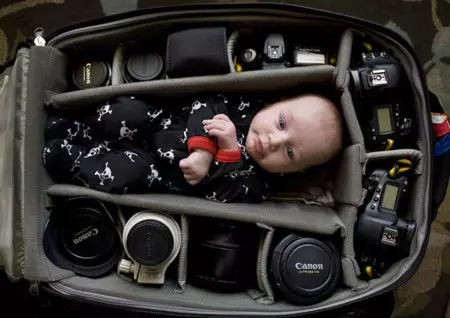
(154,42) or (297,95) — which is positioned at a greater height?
(154,42)

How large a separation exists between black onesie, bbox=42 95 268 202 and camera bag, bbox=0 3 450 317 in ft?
0.11

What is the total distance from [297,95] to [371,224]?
0.38m

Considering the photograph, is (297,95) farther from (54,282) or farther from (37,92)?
(54,282)

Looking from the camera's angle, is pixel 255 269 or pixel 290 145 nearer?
pixel 290 145

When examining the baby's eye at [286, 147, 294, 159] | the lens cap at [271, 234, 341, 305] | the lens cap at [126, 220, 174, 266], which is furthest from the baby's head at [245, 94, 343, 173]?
the lens cap at [126, 220, 174, 266]

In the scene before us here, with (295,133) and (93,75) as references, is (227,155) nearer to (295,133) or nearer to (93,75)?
(295,133)

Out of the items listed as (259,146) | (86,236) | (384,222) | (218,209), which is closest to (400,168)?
(384,222)

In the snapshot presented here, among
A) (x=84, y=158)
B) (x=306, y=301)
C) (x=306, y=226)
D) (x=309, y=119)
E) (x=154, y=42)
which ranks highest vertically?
(x=154, y=42)

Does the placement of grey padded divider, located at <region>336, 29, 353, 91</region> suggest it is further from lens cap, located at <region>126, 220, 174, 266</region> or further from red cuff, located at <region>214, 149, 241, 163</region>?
lens cap, located at <region>126, 220, 174, 266</region>

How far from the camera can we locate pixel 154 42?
4.54ft

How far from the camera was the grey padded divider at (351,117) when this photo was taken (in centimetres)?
127

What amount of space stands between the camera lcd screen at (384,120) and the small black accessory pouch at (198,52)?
405mm

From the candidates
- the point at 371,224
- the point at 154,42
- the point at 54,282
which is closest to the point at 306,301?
the point at 371,224

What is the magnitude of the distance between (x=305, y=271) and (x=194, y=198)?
0.34 metres
